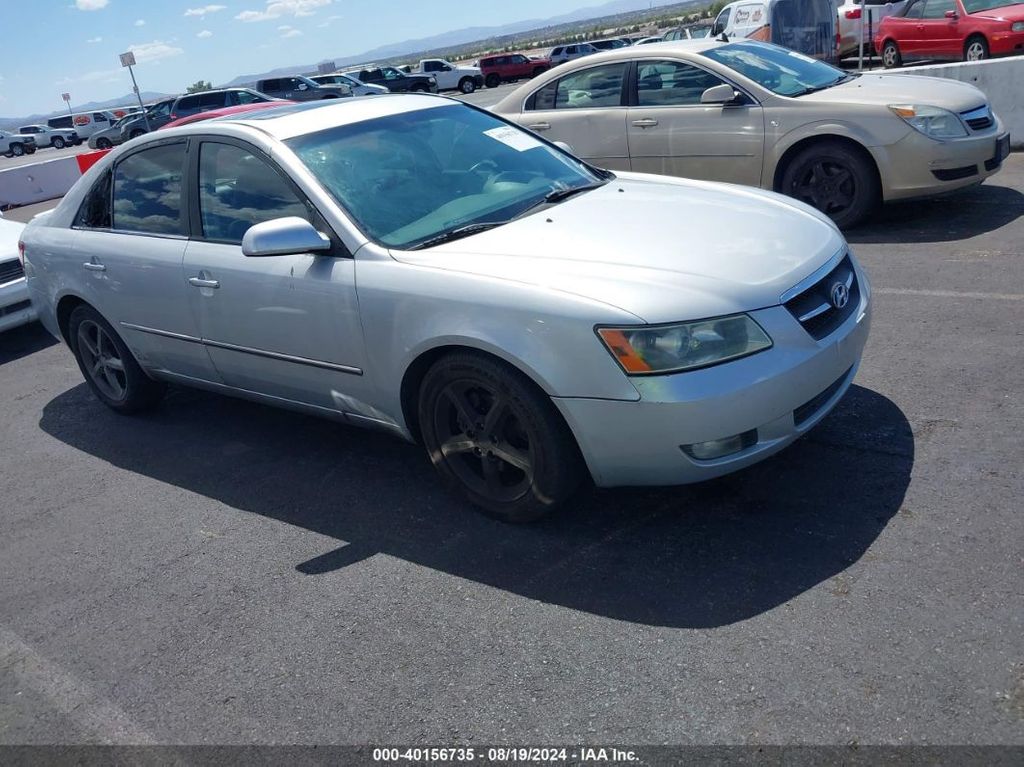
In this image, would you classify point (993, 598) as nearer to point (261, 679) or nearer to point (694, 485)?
point (694, 485)

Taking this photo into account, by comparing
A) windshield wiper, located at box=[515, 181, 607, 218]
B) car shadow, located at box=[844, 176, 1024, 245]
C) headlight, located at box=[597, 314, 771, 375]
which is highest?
windshield wiper, located at box=[515, 181, 607, 218]

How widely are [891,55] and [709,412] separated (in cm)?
1806

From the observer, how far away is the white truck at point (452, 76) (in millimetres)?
44844

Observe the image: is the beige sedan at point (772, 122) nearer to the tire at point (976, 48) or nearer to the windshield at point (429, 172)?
the windshield at point (429, 172)

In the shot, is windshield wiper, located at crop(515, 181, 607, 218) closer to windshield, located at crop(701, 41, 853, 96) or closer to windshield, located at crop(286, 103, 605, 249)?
windshield, located at crop(286, 103, 605, 249)

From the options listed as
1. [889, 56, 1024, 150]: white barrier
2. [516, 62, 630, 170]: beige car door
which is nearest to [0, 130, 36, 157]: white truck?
[516, 62, 630, 170]: beige car door

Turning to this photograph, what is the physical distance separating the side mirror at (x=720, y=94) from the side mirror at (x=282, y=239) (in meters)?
4.72

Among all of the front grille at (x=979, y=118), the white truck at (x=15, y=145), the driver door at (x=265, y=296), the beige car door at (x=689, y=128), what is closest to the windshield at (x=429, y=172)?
the driver door at (x=265, y=296)


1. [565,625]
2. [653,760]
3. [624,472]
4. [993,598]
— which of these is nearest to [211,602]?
[565,625]

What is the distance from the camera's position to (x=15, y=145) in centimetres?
4859

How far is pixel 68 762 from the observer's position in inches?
113

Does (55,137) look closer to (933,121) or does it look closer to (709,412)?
(933,121)

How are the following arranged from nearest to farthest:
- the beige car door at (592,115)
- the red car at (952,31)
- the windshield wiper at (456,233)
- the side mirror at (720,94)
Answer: the windshield wiper at (456,233)
the side mirror at (720,94)
the beige car door at (592,115)
the red car at (952,31)

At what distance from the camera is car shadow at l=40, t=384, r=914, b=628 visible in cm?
324
